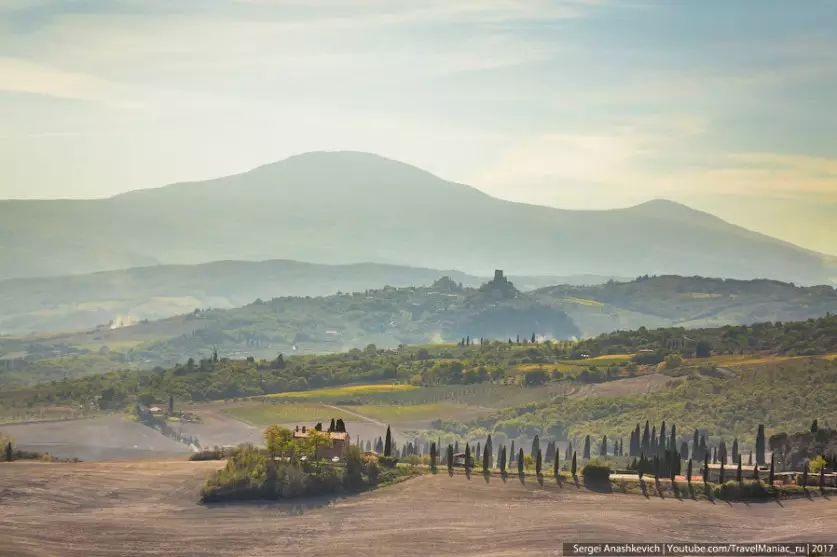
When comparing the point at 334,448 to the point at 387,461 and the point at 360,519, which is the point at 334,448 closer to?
the point at 387,461

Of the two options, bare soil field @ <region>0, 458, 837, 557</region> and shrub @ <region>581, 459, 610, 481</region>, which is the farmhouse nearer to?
bare soil field @ <region>0, 458, 837, 557</region>

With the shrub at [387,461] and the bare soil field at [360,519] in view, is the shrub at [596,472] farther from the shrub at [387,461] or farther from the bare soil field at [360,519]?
the shrub at [387,461]

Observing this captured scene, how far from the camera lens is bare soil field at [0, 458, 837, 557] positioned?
110 metres

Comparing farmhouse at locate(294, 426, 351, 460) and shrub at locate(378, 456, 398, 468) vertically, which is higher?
farmhouse at locate(294, 426, 351, 460)

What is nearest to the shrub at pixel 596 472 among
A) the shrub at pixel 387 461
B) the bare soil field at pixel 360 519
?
the bare soil field at pixel 360 519

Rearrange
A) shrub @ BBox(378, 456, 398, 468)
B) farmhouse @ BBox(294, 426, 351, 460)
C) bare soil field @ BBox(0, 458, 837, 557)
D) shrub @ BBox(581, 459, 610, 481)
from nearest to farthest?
bare soil field @ BBox(0, 458, 837, 557) < shrub @ BBox(581, 459, 610, 481) < farmhouse @ BBox(294, 426, 351, 460) < shrub @ BBox(378, 456, 398, 468)

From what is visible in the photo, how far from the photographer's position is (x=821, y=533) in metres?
114

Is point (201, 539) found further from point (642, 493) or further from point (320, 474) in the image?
point (642, 493)

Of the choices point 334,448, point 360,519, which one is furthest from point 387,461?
point 360,519

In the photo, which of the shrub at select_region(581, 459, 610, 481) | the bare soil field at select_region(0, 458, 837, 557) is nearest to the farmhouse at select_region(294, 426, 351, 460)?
the bare soil field at select_region(0, 458, 837, 557)

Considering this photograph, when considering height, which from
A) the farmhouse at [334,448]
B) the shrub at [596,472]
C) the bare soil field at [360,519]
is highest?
the farmhouse at [334,448]

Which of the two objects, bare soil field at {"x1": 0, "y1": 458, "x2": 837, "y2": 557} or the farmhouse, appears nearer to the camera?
bare soil field at {"x1": 0, "y1": 458, "x2": 837, "y2": 557}

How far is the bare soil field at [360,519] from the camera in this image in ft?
361

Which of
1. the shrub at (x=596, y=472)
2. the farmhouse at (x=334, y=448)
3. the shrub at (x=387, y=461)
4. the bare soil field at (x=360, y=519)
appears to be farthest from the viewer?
the shrub at (x=387, y=461)
